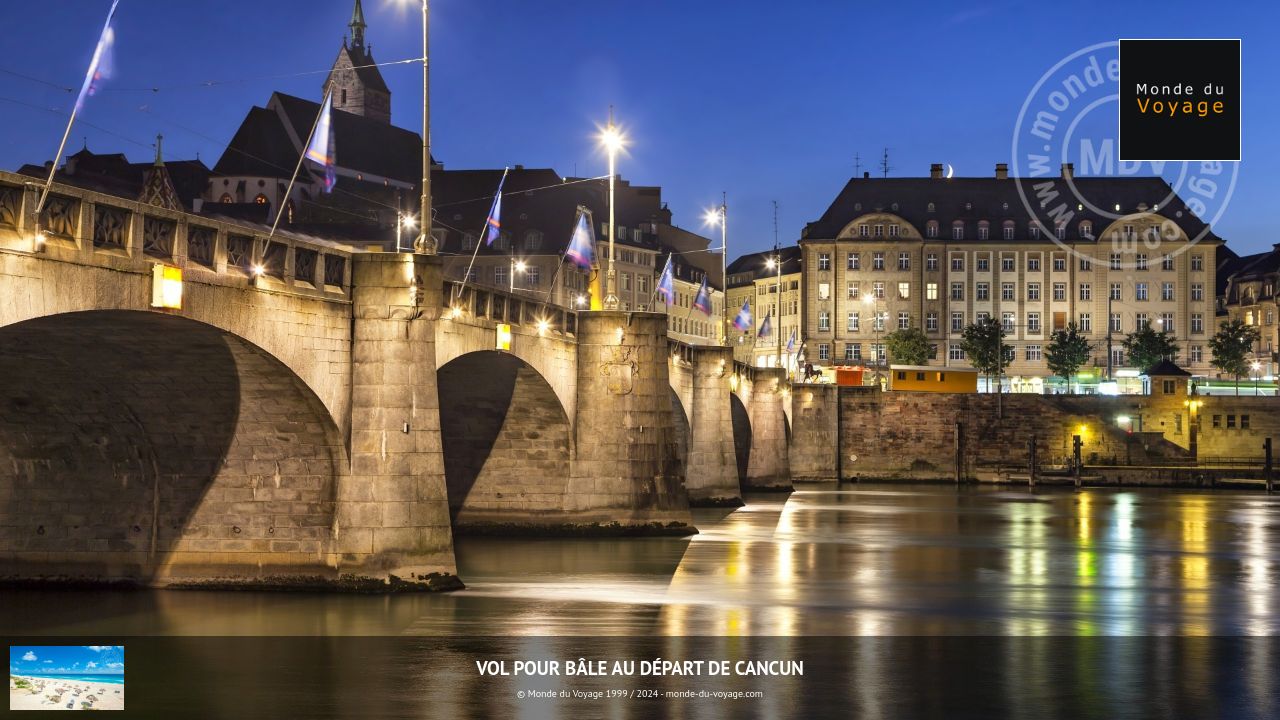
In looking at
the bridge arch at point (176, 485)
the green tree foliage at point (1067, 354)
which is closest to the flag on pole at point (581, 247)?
the bridge arch at point (176, 485)

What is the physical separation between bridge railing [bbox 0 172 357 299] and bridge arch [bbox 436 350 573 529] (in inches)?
649

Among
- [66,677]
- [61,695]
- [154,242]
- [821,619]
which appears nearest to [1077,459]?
[821,619]

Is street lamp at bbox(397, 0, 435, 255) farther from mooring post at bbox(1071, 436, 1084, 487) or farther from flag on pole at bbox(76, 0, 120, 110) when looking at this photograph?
mooring post at bbox(1071, 436, 1084, 487)

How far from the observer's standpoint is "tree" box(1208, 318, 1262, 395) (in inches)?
5591

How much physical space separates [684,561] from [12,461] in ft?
61.8

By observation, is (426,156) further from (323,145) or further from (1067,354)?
(1067,354)

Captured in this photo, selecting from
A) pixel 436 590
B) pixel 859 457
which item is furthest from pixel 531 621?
pixel 859 457

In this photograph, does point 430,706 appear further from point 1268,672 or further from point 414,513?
point 1268,672

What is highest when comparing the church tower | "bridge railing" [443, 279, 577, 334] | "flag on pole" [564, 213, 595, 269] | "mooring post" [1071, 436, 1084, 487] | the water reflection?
the church tower

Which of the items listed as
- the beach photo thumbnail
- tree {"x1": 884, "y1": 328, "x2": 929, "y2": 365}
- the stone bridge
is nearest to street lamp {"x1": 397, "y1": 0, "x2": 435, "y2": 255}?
the stone bridge

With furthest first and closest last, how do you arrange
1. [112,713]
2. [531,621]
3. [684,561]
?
[684,561] < [531,621] < [112,713]

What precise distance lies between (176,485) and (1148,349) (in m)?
121

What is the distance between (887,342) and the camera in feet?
480

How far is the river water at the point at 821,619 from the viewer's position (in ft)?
83.5
